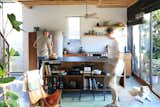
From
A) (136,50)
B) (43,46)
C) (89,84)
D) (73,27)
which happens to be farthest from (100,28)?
(89,84)

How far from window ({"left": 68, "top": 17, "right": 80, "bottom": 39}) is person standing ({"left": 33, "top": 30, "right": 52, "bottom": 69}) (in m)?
1.33

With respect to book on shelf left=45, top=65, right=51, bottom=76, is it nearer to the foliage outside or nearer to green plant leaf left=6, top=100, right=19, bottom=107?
the foliage outside

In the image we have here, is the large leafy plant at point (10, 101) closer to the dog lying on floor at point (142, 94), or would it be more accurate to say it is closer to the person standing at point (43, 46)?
the dog lying on floor at point (142, 94)

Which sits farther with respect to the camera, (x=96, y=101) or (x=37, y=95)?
(x=96, y=101)

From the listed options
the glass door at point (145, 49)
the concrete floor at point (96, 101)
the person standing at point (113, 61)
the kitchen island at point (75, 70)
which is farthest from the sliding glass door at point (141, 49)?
the person standing at point (113, 61)

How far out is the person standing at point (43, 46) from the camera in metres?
9.05

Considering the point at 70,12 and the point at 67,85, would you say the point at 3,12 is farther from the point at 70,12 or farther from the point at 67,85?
the point at 67,85

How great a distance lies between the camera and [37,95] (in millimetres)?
5652

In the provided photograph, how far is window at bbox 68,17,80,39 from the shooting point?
36.3ft

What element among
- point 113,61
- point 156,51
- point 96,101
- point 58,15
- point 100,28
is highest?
point 58,15

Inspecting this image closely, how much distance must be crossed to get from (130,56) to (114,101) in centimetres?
418

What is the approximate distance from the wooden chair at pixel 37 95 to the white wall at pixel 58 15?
535 centimetres

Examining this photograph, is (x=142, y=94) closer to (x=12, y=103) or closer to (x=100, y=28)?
(x=100, y=28)

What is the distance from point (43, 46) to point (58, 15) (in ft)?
6.29
